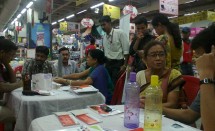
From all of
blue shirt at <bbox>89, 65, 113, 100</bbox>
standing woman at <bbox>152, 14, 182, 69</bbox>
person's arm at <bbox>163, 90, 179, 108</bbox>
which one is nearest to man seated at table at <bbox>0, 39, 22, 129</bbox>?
blue shirt at <bbox>89, 65, 113, 100</bbox>

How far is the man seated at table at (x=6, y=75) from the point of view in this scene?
8.07ft

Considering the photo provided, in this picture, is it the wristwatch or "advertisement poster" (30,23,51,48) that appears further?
"advertisement poster" (30,23,51,48)

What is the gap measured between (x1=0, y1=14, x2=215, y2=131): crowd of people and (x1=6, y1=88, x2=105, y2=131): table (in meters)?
0.37

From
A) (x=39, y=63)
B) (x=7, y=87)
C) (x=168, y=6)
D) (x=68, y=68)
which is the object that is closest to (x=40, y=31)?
(x=68, y=68)

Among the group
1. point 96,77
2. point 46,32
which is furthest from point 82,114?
point 46,32

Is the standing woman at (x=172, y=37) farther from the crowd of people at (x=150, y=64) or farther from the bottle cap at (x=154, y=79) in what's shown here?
the bottle cap at (x=154, y=79)

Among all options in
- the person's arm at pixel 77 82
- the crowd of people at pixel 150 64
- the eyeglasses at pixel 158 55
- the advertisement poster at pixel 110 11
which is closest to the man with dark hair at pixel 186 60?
the crowd of people at pixel 150 64

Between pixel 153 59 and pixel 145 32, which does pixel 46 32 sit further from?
pixel 153 59

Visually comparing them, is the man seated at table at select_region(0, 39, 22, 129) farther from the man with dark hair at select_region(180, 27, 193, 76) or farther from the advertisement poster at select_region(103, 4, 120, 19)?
the advertisement poster at select_region(103, 4, 120, 19)

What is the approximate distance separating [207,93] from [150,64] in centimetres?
107

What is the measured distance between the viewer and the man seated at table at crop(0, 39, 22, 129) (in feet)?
8.07

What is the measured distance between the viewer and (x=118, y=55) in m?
4.33

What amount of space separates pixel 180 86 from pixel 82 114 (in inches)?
36.4

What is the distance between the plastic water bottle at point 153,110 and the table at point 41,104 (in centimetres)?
111
